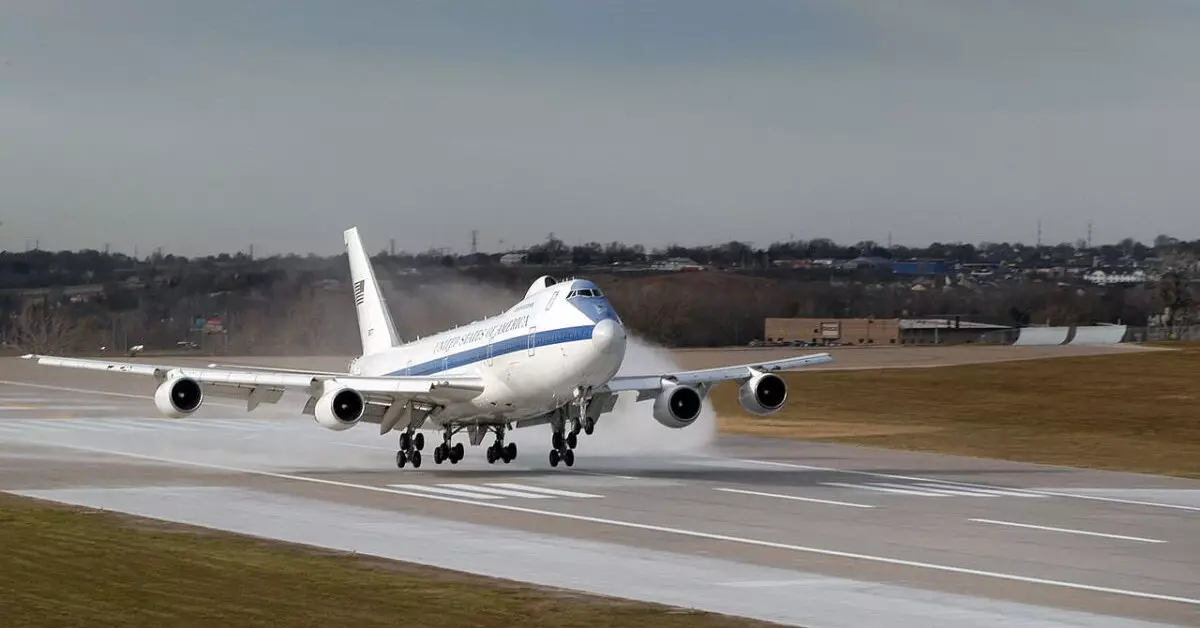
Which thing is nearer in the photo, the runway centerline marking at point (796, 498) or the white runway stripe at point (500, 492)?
the runway centerline marking at point (796, 498)

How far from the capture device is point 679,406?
4575cm

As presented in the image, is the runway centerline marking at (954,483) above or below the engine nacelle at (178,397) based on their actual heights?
below

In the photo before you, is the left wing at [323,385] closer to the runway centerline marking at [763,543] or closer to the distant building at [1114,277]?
the runway centerline marking at [763,543]

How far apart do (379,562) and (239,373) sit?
20.0 meters

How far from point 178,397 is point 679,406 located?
1426 cm

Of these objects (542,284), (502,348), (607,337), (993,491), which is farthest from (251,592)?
(993,491)

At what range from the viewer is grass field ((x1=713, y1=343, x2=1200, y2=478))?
60.0 m

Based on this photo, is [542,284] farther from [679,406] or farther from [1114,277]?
[1114,277]

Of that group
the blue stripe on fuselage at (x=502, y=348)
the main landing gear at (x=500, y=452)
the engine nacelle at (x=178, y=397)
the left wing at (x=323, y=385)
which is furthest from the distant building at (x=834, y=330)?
the engine nacelle at (x=178, y=397)

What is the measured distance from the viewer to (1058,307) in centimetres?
14338

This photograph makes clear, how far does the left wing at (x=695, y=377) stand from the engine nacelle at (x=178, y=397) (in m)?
11.9

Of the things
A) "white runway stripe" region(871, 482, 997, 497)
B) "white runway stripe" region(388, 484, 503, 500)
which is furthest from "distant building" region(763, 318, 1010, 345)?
"white runway stripe" region(388, 484, 503, 500)

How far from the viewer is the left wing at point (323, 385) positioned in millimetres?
46000

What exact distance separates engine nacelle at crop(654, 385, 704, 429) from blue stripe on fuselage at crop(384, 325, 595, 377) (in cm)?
410
